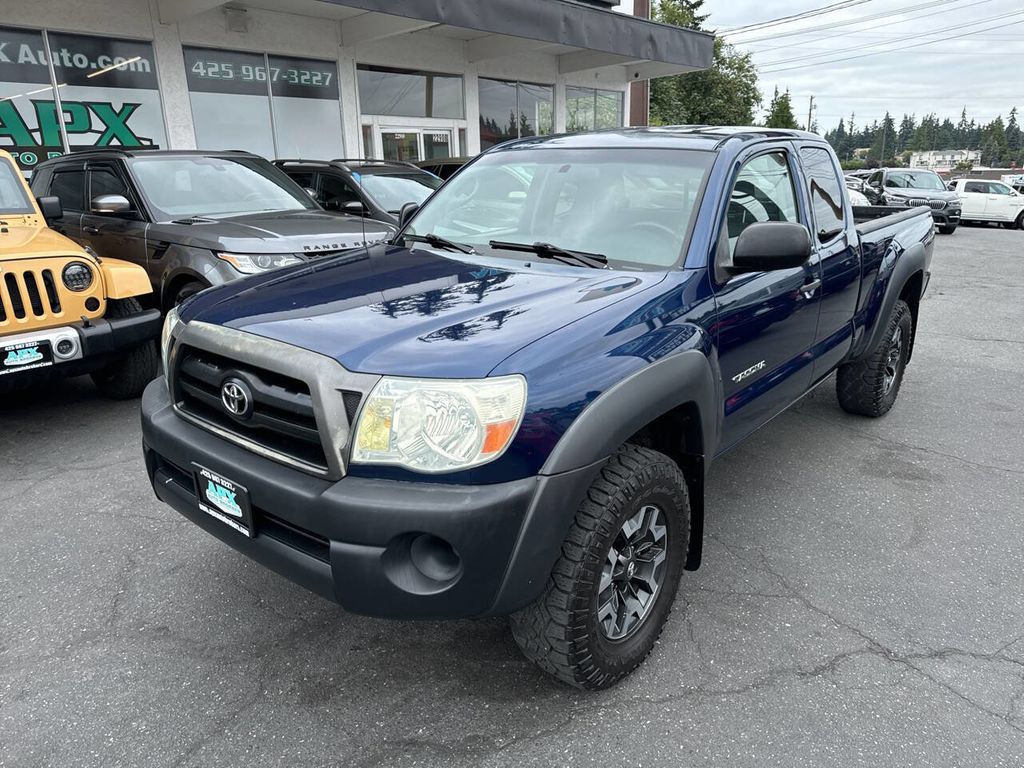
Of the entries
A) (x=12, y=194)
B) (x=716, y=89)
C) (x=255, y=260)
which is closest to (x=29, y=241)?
(x=12, y=194)

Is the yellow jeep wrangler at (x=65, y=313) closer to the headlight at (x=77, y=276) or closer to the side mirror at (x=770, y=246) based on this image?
the headlight at (x=77, y=276)

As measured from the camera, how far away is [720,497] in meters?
3.81

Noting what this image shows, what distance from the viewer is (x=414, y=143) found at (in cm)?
1436

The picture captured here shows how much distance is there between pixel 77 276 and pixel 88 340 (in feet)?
1.41

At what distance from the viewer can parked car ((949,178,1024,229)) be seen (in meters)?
21.8

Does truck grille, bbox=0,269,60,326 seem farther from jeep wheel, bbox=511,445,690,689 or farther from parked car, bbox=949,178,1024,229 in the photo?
parked car, bbox=949,178,1024,229

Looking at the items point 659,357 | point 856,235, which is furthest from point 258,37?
point 659,357

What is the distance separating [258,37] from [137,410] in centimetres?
870

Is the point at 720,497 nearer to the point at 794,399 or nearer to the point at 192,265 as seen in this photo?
the point at 794,399

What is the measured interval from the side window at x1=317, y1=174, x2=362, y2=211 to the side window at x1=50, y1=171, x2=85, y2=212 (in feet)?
7.72

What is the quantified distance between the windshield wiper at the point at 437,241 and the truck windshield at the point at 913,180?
828 inches

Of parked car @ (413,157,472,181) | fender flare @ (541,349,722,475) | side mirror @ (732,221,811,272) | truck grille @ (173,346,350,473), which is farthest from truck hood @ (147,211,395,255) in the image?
parked car @ (413,157,472,181)

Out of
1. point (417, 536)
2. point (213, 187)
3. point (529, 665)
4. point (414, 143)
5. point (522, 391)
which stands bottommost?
point (529, 665)

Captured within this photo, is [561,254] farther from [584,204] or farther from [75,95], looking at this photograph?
[75,95]
